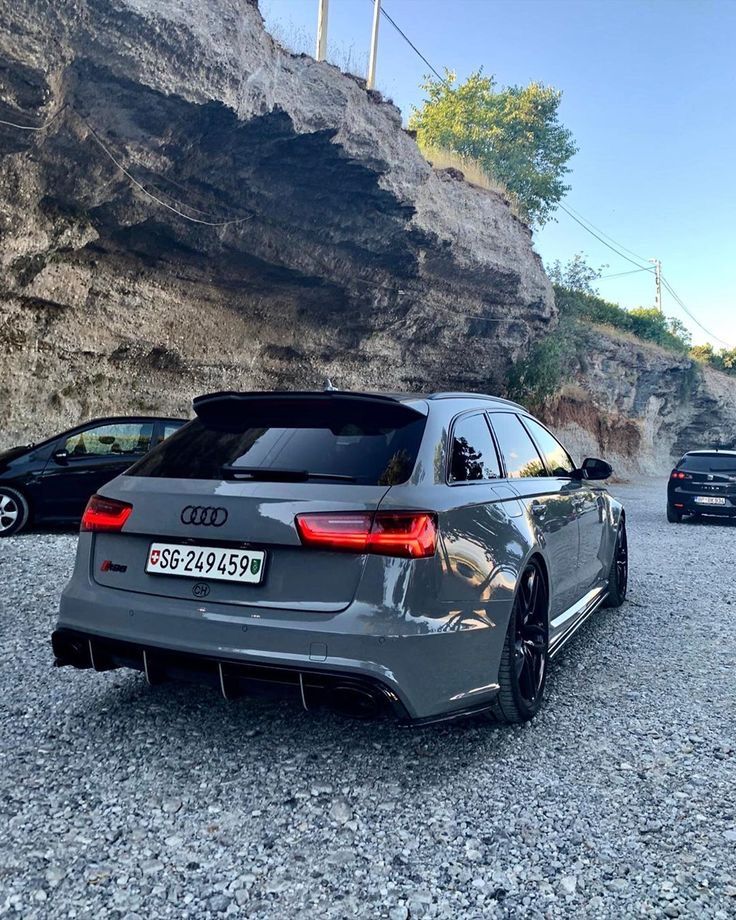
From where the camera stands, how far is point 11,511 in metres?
8.11

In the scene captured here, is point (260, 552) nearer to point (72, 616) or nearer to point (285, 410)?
point (285, 410)

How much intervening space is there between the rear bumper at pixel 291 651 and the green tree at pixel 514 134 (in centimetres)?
3318

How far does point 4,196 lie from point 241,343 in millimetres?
5768

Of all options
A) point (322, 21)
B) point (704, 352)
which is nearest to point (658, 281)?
point (704, 352)

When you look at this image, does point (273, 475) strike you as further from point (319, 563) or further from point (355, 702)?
point (355, 702)

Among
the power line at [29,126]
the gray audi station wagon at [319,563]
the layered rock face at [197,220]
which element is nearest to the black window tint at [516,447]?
the gray audi station wagon at [319,563]

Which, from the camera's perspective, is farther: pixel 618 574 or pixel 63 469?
pixel 63 469

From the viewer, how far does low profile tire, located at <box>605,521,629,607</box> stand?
18.4ft

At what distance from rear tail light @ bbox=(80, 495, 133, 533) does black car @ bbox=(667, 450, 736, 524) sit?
483 inches

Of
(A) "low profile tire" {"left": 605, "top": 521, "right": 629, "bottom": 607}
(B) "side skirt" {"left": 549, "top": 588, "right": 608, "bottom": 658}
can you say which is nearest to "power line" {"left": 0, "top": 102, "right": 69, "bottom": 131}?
(A) "low profile tire" {"left": 605, "top": 521, "right": 629, "bottom": 607}

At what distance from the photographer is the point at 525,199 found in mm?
32531

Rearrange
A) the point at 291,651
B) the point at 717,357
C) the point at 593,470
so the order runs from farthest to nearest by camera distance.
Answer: the point at 717,357 → the point at 593,470 → the point at 291,651

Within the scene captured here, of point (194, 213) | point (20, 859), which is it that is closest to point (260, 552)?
point (20, 859)

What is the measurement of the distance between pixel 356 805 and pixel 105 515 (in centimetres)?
155
